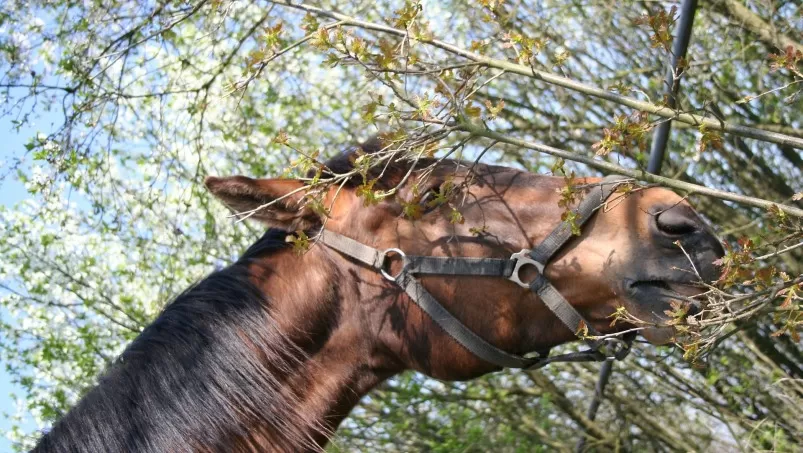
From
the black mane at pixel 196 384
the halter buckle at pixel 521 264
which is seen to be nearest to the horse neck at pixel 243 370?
the black mane at pixel 196 384

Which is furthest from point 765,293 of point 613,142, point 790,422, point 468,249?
point 790,422

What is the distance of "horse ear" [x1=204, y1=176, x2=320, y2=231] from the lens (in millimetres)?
2742

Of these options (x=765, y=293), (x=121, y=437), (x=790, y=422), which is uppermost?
(x=790, y=422)

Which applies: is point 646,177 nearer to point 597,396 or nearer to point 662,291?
point 662,291

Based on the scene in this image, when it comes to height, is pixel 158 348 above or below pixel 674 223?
below

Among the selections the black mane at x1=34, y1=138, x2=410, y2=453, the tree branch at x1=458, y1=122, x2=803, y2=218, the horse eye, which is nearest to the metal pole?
the tree branch at x1=458, y1=122, x2=803, y2=218

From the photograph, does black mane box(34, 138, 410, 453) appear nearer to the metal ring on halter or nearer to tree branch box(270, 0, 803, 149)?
the metal ring on halter

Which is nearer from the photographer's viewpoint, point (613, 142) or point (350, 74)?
point (613, 142)

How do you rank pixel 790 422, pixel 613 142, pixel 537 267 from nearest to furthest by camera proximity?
pixel 613 142
pixel 537 267
pixel 790 422

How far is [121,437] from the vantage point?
2.43 m

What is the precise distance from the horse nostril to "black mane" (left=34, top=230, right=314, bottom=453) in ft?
3.98

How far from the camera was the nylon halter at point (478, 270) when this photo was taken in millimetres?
2814

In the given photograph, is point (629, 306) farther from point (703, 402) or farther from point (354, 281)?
point (703, 402)

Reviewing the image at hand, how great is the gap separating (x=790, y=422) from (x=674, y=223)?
3.41 meters
